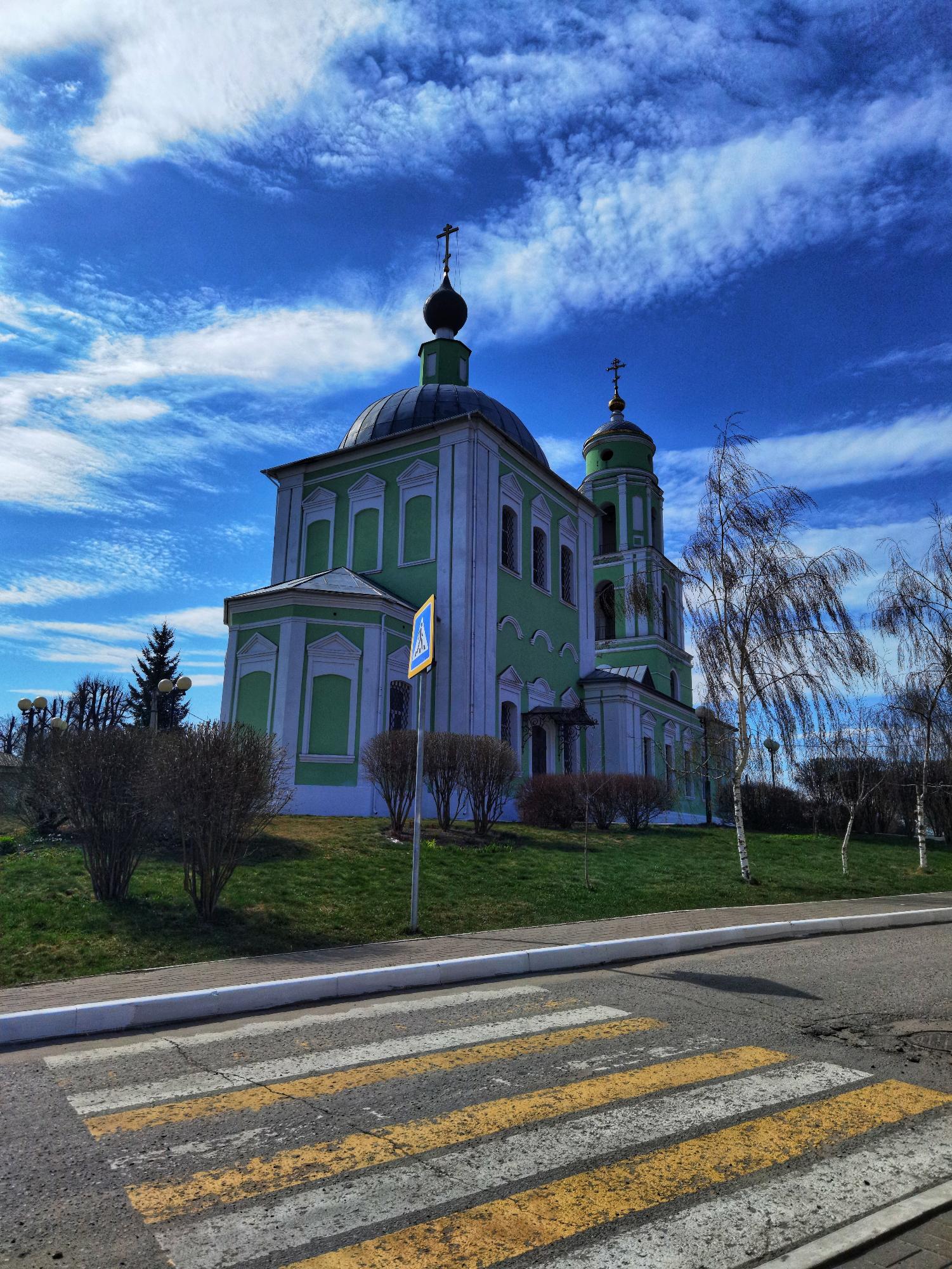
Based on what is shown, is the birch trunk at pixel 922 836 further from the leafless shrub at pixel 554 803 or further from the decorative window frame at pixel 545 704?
the decorative window frame at pixel 545 704

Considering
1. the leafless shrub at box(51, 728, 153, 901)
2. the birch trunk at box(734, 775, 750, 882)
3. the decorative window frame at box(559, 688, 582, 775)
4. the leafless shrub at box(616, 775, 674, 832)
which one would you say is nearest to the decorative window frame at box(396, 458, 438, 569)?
the decorative window frame at box(559, 688, 582, 775)

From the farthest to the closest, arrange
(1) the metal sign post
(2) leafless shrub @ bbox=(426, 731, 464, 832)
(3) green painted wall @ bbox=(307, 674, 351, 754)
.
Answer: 1. (3) green painted wall @ bbox=(307, 674, 351, 754)
2. (2) leafless shrub @ bbox=(426, 731, 464, 832)
3. (1) the metal sign post

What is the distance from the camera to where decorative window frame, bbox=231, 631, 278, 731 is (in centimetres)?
2323

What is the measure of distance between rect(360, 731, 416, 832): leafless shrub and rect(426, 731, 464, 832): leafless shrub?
2.36 feet

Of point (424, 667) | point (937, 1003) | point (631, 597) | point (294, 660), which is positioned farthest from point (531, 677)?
point (937, 1003)

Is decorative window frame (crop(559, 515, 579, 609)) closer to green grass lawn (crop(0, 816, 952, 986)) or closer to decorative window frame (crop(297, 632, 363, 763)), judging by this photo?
decorative window frame (crop(297, 632, 363, 763))

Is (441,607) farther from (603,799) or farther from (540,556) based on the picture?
(603,799)

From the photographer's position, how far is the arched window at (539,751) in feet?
94.4

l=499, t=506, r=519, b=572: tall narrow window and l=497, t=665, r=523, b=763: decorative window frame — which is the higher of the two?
l=499, t=506, r=519, b=572: tall narrow window

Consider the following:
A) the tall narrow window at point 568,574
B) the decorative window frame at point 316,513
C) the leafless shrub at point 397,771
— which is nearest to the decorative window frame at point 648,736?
the tall narrow window at point 568,574

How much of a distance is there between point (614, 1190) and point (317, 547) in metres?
27.9

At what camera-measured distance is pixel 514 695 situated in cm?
2780

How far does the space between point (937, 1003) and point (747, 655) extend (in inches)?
366

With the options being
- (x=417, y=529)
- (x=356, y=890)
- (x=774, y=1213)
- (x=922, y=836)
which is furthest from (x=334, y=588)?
(x=774, y=1213)
